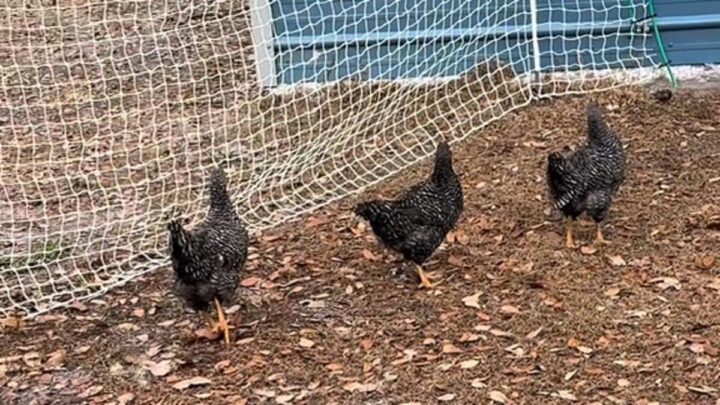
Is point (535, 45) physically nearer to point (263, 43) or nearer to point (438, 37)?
point (438, 37)

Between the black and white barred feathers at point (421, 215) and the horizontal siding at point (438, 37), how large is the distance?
246 cm

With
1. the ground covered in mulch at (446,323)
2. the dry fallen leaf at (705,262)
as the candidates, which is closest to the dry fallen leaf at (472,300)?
the ground covered in mulch at (446,323)

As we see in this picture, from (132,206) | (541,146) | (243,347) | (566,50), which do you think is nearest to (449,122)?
(541,146)

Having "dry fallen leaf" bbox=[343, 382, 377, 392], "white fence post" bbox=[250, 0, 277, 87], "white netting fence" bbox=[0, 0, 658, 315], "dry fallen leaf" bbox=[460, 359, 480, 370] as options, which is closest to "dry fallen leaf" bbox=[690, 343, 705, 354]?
"dry fallen leaf" bbox=[460, 359, 480, 370]

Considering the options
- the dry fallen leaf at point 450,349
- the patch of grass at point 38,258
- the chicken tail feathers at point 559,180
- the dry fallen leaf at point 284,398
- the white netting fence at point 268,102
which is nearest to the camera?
the dry fallen leaf at point 284,398

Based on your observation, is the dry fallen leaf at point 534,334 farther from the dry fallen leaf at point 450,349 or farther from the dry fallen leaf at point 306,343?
the dry fallen leaf at point 306,343

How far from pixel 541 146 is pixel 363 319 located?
208cm

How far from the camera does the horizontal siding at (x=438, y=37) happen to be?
6539mm

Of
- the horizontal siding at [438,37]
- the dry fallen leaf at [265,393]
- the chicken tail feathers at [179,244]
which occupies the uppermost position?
the horizontal siding at [438,37]

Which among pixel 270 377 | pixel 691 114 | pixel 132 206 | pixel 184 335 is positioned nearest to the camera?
pixel 270 377

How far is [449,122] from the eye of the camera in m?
6.14

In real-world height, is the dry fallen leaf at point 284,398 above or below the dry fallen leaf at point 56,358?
below

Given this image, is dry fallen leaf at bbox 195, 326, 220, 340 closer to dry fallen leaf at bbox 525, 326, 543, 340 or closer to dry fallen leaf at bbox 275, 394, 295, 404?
dry fallen leaf at bbox 275, 394, 295, 404

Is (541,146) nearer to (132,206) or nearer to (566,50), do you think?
(566,50)
